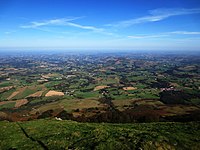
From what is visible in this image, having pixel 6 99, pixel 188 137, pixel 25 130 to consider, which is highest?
pixel 188 137

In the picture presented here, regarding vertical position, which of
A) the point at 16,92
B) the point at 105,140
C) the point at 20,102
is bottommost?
the point at 20,102

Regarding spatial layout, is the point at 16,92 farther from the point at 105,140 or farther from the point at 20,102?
the point at 105,140

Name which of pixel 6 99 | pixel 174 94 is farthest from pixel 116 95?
pixel 6 99

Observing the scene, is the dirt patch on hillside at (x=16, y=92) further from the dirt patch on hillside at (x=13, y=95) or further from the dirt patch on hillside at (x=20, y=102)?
the dirt patch on hillside at (x=20, y=102)

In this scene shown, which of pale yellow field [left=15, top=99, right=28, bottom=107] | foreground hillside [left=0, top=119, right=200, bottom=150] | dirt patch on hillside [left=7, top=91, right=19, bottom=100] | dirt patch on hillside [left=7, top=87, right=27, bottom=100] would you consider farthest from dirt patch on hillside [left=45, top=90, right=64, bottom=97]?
foreground hillside [left=0, top=119, right=200, bottom=150]

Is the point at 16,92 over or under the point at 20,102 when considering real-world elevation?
over

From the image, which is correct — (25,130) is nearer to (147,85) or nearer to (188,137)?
(188,137)

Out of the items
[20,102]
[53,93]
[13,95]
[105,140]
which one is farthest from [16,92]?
[105,140]

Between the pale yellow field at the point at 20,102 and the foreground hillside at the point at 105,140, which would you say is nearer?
the foreground hillside at the point at 105,140

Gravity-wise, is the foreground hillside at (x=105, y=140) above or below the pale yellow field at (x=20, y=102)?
above

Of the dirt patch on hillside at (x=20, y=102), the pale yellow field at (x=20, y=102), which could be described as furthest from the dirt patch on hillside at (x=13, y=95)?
the dirt patch on hillside at (x=20, y=102)

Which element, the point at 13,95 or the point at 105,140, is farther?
the point at 13,95
